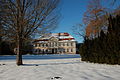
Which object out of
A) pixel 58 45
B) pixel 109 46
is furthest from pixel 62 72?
pixel 58 45

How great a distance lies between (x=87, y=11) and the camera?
2245 centimetres

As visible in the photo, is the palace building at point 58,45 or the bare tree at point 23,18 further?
the palace building at point 58,45

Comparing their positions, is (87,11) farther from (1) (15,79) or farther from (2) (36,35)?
(1) (15,79)

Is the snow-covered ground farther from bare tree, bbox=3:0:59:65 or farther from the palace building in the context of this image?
the palace building

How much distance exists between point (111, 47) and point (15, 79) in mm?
7580

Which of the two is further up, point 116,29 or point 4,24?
point 4,24

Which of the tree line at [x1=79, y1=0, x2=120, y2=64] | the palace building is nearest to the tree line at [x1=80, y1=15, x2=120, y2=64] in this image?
the tree line at [x1=79, y1=0, x2=120, y2=64]

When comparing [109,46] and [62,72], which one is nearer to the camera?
[62,72]

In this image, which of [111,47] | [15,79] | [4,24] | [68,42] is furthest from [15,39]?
[68,42]

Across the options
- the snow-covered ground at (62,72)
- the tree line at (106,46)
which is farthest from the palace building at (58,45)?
the snow-covered ground at (62,72)

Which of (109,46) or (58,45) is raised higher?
(58,45)

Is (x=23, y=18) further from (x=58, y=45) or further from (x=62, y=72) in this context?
(x=58, y=45)

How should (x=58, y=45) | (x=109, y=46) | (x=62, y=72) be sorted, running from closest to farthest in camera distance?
(x=62, y=72), (x=109, y=46), (x=58, y=45)

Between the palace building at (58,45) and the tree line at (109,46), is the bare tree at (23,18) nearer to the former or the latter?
the tree line at (109,46)
